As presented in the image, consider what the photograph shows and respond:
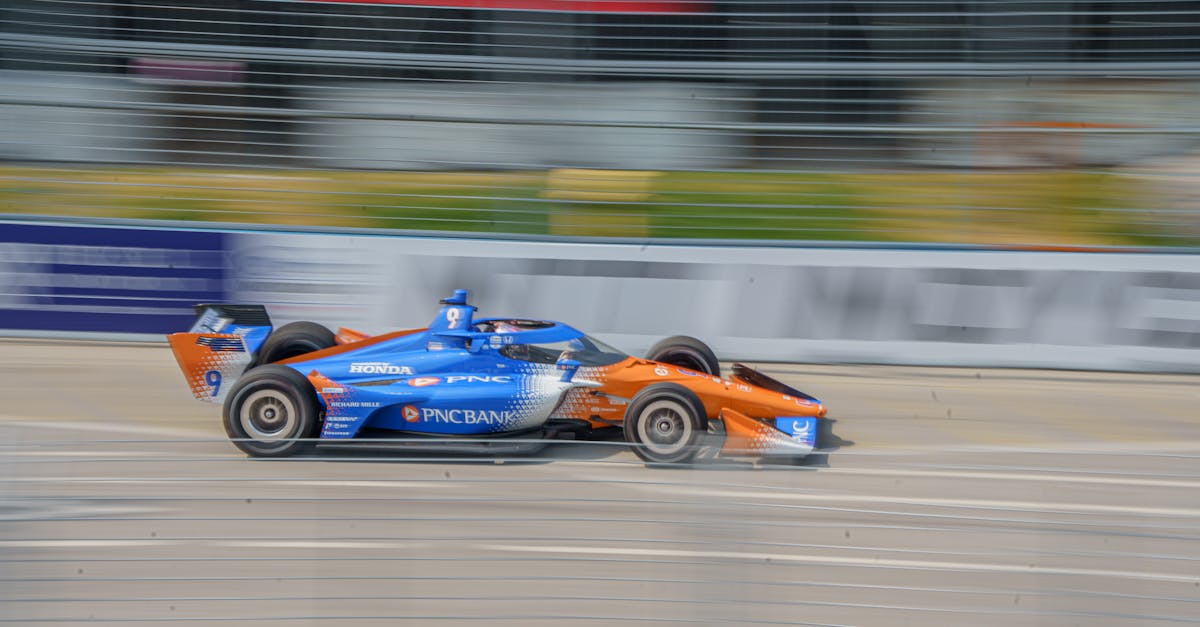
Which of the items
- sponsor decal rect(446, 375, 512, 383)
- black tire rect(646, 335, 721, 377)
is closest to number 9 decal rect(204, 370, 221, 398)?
sponsor decal rect(446, 375, 512, 383)

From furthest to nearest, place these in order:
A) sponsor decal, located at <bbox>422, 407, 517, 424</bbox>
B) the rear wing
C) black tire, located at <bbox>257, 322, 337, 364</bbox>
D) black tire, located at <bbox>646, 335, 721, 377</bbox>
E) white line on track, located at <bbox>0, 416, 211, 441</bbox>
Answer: black tire, located at <bbox>646, 335, 721, 377</bbox>
black tire, located at <bbox>257, 322, 337, 364</bbox>
white line on track, located at <bbox>0, 416, 211, 441</bbox>
the rear wing
sponsor decal, located at <bbox>422, 407, 517, 424</bbox>

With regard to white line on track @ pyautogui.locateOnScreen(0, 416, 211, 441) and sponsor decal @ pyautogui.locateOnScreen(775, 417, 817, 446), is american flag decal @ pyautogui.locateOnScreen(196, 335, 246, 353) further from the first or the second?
sponsor decal @ pyautogui.locateOnScreen(775, 417, 817, 446)

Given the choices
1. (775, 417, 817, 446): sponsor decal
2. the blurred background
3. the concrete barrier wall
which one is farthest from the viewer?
the blurred background

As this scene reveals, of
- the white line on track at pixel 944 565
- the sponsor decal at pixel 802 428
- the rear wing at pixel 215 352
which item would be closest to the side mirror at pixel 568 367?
the sponsor decal at pixel 802 428

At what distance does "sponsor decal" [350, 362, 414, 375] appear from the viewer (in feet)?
21.6

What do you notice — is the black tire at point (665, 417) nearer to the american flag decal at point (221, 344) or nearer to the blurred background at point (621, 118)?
the american flag decal at point (221, 344)

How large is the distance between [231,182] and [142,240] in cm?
102

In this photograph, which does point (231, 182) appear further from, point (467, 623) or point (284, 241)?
point (467, 623)

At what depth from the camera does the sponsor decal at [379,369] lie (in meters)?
6.58

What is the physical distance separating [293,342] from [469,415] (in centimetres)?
167

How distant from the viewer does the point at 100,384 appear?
27.1 feet

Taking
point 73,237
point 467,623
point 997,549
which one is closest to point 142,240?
point 73,237

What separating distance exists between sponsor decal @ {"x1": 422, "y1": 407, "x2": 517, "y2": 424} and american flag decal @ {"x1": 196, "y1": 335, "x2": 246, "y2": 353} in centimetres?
134

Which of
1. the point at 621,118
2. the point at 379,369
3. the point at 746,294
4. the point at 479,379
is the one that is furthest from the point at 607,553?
the point at 621,118
